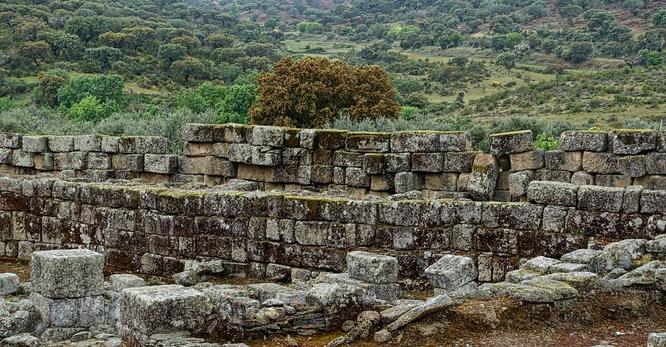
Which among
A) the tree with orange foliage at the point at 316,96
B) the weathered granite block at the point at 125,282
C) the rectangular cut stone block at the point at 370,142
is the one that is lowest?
the weathered granite block at the point at 125,282

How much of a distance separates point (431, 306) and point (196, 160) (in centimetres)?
1133

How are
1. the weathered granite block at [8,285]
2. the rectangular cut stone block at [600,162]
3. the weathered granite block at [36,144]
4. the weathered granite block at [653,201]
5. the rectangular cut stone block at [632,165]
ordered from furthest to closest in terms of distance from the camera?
the weathered granite block at [36,144] < the rectangular cut stone block at [600,162] < the rectangular cut stone block at [632,165] < the weathered granite block at [653,201] < the weathered granite block at [8,285]

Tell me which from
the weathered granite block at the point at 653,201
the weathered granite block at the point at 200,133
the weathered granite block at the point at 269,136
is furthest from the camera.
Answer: the weathered granite block at the point at 200,133

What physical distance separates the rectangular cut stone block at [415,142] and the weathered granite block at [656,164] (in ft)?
13.3

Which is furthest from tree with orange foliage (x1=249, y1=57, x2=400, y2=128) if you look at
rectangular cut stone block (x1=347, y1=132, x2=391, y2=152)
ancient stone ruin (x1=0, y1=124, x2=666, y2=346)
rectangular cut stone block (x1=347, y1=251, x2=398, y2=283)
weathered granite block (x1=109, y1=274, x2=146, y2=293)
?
rectangular cut stone block (x1=347, y1=251, x2=398, y2=283)

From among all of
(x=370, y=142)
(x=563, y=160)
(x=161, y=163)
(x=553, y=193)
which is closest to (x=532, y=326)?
(x=553, y=193)

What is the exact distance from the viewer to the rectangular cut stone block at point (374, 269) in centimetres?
1153

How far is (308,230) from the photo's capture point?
15.5 m

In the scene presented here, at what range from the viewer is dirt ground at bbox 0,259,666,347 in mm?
8961

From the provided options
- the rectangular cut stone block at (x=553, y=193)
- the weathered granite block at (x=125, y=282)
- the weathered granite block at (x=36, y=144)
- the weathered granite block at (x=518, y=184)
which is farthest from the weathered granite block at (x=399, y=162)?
the weathered granite block at (x=36, y=144)

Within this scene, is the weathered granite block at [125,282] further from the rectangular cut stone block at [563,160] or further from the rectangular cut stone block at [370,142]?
the rectangular cut stone block at [563,160]

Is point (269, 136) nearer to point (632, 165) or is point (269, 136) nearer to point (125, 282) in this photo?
point (125, 282)

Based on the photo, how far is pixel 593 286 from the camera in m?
10.3

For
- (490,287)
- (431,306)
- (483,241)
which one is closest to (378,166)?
(483,241)
